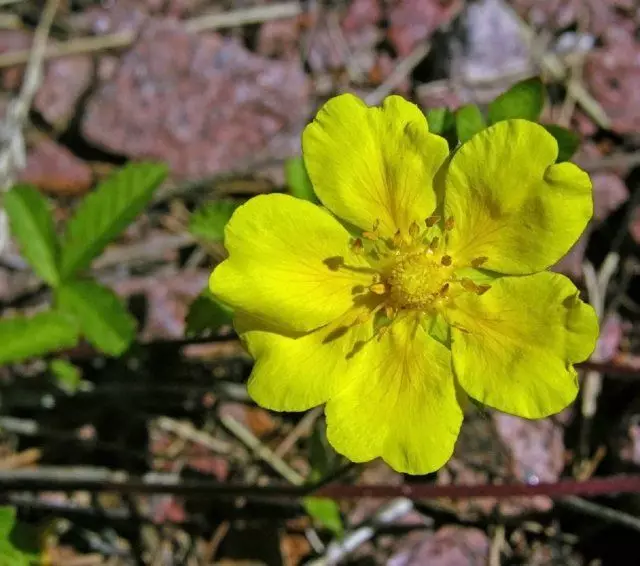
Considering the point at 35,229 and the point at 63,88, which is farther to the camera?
the point at 63,88

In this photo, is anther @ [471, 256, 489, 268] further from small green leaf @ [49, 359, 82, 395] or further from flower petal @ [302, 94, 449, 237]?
small green leaf @ [49, 359, 82, 395]

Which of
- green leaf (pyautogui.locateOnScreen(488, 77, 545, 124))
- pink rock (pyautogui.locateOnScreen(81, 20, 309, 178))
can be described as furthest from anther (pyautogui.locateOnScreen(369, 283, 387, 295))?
pink rock (pyautogui.locateOnScreen(81, 20, 309, 178))

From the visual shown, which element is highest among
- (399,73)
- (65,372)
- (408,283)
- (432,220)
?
(432,220)

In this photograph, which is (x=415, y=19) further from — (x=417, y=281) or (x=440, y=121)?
(x=417, y=281)

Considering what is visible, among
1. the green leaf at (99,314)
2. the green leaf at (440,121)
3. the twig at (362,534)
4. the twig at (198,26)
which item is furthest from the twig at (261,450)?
the twig at (198,26)

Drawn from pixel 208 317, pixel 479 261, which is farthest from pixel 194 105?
pixel 479 261

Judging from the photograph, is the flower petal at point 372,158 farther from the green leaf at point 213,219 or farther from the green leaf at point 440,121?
the green leaf at point 213,219

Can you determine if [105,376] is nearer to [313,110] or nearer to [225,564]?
[225,564]
